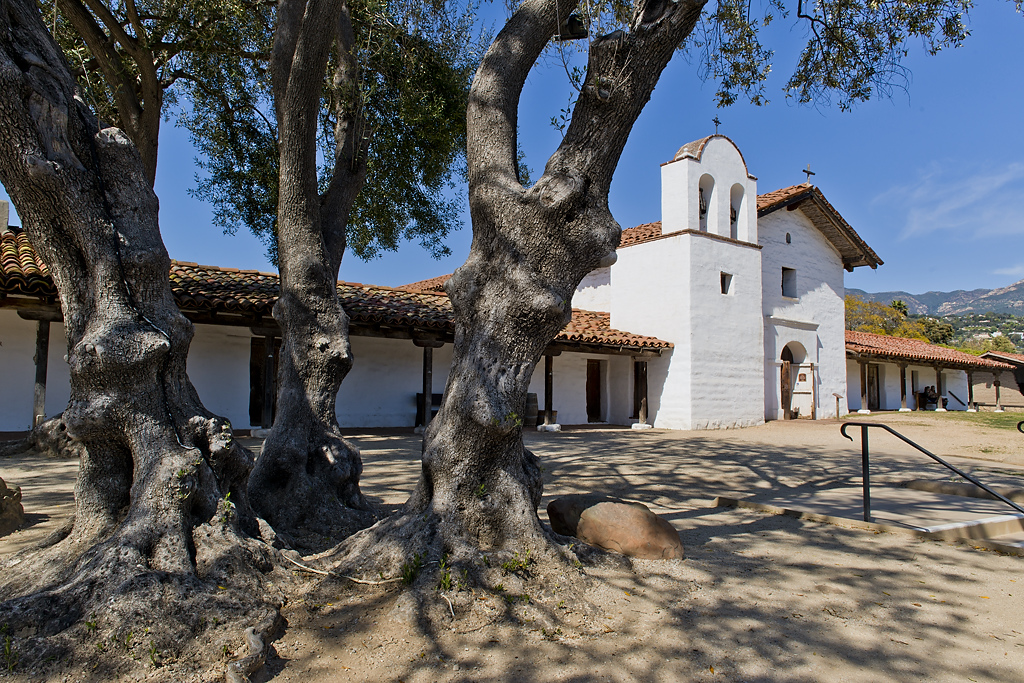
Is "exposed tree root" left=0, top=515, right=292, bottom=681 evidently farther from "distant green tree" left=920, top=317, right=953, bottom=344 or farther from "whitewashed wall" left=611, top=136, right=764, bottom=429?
"distant green tree" left=920, top=317, right=953, bottom=344

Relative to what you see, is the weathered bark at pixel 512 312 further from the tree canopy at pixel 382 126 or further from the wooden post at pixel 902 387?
the wooden post at pixel 902 387

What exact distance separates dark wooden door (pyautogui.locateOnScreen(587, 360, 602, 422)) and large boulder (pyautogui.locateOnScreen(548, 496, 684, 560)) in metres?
12.9

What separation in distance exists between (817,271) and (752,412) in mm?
5648

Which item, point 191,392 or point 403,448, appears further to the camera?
point 403,448

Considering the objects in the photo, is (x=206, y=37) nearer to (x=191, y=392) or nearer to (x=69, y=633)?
(x=191, y=392)

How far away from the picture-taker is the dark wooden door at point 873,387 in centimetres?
2329

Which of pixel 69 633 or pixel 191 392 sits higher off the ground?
pixel 191 392

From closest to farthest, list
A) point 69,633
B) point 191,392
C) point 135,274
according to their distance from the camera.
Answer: point 69,633 < point 135,274 < point 191,392

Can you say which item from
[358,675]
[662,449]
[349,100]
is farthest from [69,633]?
[662,449]

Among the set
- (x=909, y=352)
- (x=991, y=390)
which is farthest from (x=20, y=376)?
(x=991, y=390)

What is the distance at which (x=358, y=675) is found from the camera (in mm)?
2348

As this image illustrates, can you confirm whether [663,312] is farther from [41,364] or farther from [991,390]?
[991,390]

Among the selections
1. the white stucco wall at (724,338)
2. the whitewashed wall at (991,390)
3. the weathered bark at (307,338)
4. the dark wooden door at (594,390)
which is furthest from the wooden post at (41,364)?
the whitewashed wall at (991,390)

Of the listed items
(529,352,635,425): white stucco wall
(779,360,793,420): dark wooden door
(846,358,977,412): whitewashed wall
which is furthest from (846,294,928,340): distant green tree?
(529,352,635,425): white stucco wall
